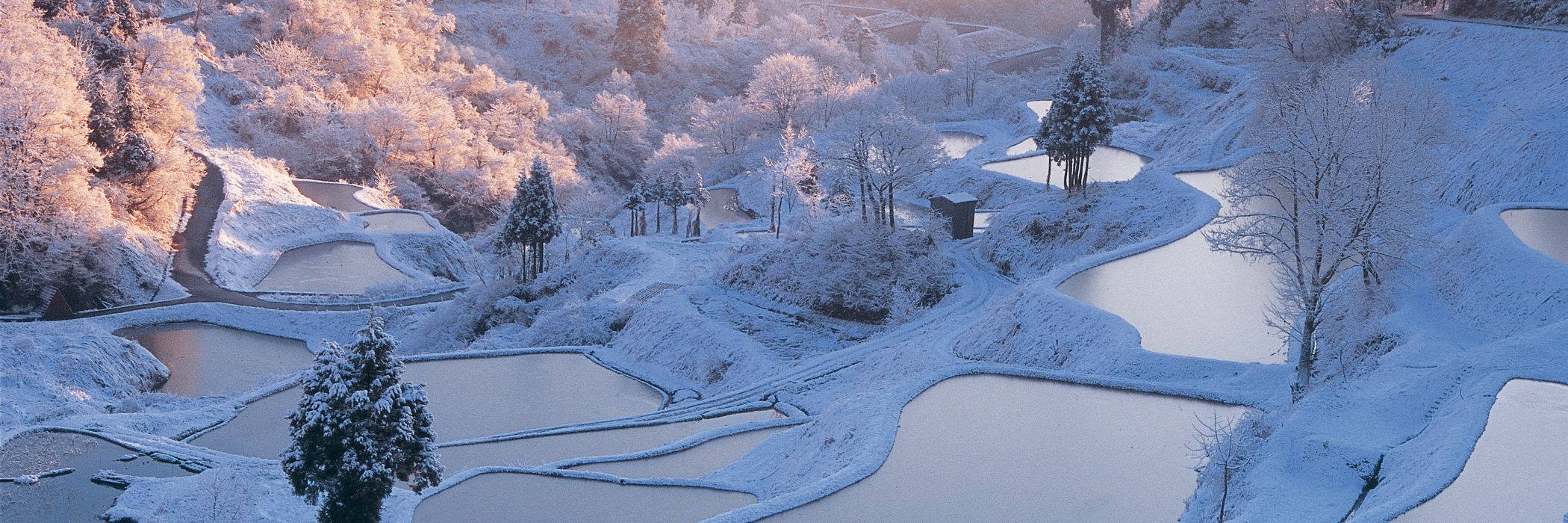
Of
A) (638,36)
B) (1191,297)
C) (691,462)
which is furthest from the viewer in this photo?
(638,36)

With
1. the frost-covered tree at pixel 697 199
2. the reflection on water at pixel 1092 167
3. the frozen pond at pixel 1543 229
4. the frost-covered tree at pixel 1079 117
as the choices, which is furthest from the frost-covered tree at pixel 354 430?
the frost-covered tree at pixel 697 199

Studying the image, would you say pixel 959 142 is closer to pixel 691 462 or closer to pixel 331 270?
pixel 331 270

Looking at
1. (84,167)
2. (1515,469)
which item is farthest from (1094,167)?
(84,167)

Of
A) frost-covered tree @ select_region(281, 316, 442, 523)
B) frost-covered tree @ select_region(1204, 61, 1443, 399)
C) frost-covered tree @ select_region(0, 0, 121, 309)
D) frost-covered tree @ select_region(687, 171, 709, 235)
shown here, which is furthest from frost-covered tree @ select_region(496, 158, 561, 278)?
frost-covered tree @ select_region(1204, 61, 1443, 399)

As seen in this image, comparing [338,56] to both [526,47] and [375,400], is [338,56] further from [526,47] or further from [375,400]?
[375,400]

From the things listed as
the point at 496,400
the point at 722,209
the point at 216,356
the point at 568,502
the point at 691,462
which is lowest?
the point at 216,356

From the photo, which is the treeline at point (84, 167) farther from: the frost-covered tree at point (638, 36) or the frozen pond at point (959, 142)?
the frost-covered tree at point (638, 36)

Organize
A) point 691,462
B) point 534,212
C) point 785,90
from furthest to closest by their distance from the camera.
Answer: point 785,90
point 534,212
point 691,462

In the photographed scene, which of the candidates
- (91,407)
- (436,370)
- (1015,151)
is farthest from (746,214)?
(91,407)
